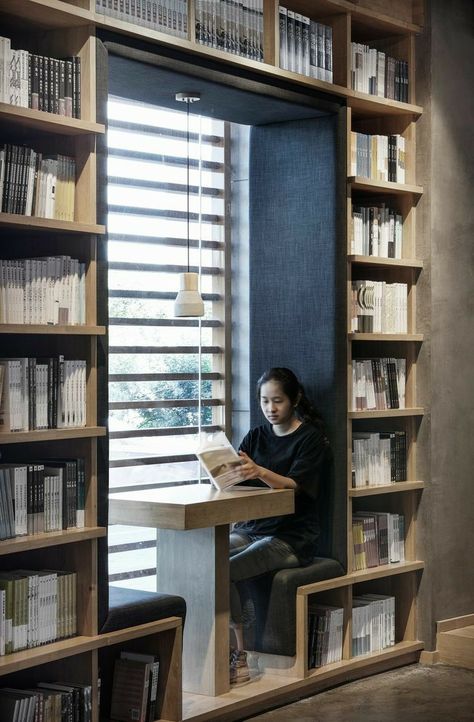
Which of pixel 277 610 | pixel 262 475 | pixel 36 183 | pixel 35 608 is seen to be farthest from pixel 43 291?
pixel 277 610

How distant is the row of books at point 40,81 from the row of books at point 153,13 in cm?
26

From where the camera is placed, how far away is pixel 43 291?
402 cm

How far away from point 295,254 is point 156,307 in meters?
0.71

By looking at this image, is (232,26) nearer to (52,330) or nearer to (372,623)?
(52,330)

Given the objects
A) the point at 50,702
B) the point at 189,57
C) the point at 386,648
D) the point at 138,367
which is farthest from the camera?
the point at 386,648

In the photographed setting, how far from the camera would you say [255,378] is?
5574mm

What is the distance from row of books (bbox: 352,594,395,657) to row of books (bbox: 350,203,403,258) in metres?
1.68

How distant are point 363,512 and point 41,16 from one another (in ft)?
9.39

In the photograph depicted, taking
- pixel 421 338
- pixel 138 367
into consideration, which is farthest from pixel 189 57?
pixel 421 338

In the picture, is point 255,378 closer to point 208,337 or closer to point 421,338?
point 208,337

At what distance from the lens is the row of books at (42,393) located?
12.8 ft

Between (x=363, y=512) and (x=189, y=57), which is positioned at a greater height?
(x=189, y=57)

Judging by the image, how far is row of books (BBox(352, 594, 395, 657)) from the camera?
546 cm

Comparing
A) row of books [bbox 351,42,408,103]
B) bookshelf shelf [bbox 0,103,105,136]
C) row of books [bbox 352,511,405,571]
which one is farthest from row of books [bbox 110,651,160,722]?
row of books [bbox 351,42,408,103]
